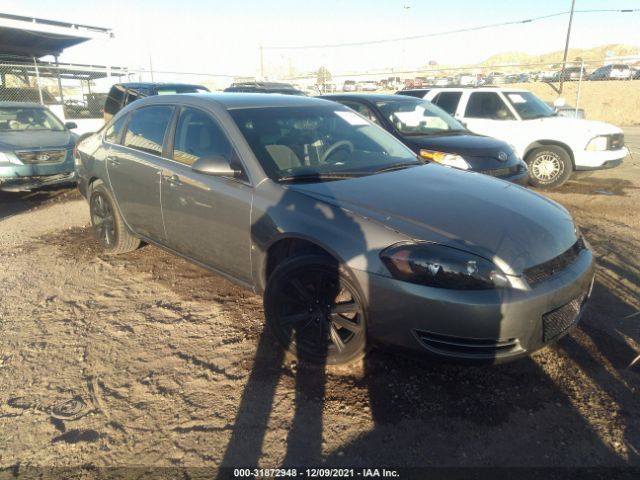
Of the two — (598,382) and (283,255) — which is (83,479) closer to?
(283,255)

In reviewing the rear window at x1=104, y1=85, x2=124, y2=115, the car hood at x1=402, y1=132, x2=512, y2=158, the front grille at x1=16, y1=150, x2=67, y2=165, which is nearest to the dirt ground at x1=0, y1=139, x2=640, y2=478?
the car hood at x1=402, y1=132, x2=512, y2=158

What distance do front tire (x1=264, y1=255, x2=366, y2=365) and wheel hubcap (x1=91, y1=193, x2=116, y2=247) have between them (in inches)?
102

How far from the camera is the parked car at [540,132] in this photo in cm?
844

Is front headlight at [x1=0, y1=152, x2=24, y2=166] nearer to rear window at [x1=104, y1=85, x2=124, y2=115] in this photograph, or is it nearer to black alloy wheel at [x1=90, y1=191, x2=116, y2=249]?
black alloy wheel at [x1=90, y1=191, x2=116, y2=249]

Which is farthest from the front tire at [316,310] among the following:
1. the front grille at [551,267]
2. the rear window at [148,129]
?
the rear window at [148,129]

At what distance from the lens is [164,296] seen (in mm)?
4082

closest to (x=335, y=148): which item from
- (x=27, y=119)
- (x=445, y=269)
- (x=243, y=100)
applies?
Result: (x=243, y=100)

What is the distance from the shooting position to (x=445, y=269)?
8.18 feet

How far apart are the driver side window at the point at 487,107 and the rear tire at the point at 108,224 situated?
7.13 metres

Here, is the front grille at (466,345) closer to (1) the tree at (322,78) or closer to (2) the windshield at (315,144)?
(2) the windshield at (315,144)

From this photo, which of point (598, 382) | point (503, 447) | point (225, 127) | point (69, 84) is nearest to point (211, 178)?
point (225, 127)

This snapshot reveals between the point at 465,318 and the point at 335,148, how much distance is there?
6.15 ft

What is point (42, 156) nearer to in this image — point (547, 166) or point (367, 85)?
point (547, 166)

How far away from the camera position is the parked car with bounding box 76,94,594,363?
2.50m
